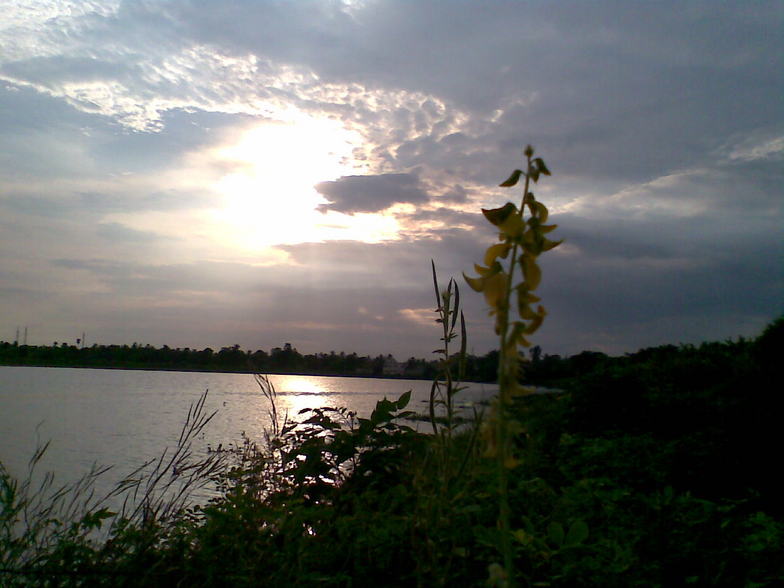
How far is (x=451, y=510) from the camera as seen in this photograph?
1.92 m

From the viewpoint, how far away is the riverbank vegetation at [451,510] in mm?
1782

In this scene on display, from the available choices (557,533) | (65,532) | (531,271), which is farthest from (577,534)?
(65,532)

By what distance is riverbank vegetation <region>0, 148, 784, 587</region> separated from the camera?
5.85ft

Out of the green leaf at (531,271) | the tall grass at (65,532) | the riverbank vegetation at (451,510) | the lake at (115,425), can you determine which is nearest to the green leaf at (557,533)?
the riverbank vegetation at (451,510)

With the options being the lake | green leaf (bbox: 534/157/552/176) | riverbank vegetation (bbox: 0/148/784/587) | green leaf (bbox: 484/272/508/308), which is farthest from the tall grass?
green leaf (bbox: 534/157/552/176)

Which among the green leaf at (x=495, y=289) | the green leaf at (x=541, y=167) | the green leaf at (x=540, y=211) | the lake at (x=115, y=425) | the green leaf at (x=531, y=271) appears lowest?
the lake at (x=115, y=425)

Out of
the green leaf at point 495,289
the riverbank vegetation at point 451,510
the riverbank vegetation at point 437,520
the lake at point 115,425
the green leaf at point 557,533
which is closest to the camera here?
the green leaf at point 495,289

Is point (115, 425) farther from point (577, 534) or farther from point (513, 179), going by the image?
point (513, 179)

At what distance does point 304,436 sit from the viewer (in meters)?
4.01

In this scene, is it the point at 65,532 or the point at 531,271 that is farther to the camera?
the point at 65,532

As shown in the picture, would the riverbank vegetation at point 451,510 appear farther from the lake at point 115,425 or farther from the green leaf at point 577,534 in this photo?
the lake at point 115,425

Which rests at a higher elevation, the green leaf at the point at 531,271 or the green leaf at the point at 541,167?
the green leaf at the point at 541,167

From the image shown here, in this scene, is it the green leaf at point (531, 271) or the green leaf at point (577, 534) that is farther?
the green leaf at point (577, 534)

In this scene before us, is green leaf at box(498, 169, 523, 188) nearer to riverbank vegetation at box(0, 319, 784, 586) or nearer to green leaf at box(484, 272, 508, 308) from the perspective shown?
green leaf at box(484, 272, 508, 308)
